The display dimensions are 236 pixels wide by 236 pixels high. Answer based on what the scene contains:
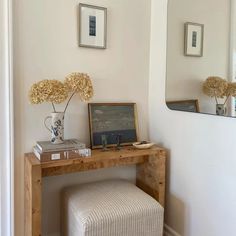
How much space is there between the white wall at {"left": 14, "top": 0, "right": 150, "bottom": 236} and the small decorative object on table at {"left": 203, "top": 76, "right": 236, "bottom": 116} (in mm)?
665

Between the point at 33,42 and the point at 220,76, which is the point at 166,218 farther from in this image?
the point at 33,42

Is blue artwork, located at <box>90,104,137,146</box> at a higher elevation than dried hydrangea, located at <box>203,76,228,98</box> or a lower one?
lower

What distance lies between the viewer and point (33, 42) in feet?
5.67

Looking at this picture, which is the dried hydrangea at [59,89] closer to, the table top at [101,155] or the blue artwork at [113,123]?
the blue artwork at [113,123]

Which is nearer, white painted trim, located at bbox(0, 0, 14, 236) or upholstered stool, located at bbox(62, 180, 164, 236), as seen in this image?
upholstered stool, located at bbox(62, 180, 164, 236)

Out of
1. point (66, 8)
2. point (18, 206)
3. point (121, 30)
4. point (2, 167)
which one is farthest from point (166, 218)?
point (66, 8)

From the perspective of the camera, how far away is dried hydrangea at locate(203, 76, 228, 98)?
4.96ft

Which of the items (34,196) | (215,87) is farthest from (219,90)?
(34,196)

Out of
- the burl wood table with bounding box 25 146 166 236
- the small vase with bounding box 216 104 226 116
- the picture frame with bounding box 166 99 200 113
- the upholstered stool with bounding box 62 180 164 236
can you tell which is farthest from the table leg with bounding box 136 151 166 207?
the small vase with bounding box 216 104 226 116

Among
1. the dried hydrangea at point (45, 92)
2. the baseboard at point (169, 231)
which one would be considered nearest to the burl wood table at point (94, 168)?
the baseboard at point (169, 231)

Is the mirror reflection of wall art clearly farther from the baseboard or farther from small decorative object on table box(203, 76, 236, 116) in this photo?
the baseboard

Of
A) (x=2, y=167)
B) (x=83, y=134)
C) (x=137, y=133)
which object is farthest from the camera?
(x=137, y=133)

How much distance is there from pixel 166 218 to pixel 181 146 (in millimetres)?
614

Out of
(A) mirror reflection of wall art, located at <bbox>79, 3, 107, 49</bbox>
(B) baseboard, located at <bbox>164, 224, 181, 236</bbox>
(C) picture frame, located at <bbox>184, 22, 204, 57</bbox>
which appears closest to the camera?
(C) picture frame, located at <bbox>184, 22, 204, 57</bbox>
